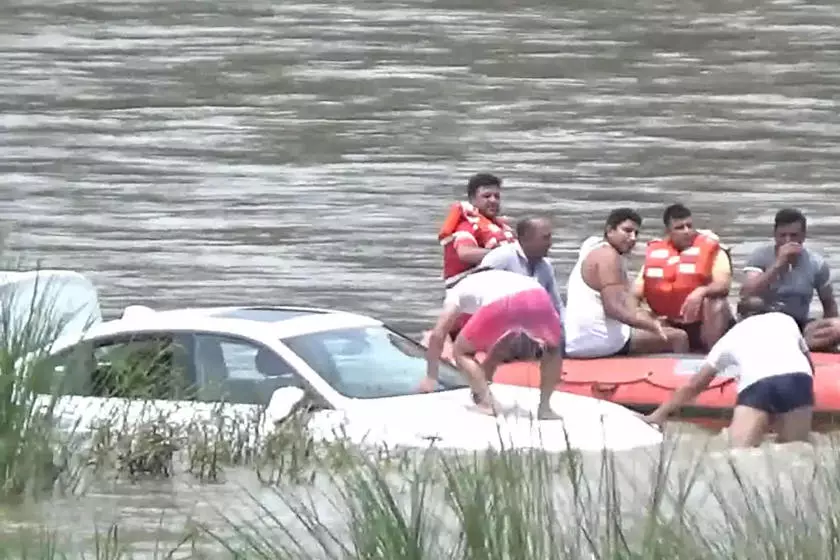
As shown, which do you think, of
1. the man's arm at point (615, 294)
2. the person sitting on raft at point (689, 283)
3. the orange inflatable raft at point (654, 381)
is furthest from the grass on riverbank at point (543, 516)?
the person sitting on raft at point (689, 283)

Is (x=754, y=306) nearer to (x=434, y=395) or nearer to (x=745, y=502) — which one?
(x=434, y=395)

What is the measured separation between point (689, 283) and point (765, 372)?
Answer: 7.86 feet

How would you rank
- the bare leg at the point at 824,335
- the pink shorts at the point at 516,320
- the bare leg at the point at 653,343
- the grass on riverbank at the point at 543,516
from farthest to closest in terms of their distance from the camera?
1. the bare leg at the point at 653,343
2. the bare leg at the point at 824,335
3. the pink shorts at the point at 516,320
4. the grass on riverbank at the point at 543,516

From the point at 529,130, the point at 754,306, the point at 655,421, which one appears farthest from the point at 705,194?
the point at 655,421

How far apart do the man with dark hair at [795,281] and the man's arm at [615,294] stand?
63 cm

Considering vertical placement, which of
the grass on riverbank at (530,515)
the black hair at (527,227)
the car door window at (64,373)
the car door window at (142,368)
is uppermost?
the grass on riverbank at (530,515)

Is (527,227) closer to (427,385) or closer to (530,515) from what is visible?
(427,385)

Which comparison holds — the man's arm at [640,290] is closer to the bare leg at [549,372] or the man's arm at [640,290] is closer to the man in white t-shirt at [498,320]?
the man in white t-shirt at [498,320]

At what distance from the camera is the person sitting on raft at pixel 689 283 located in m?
14.3

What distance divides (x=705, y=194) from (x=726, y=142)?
4.19 metres

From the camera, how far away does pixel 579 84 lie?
3581 cm

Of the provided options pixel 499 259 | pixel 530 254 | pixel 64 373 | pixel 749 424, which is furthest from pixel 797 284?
pixel 64 373

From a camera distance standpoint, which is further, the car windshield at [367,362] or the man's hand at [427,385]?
the man's hand at [427,385]

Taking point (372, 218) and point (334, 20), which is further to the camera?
point (334, 20)
